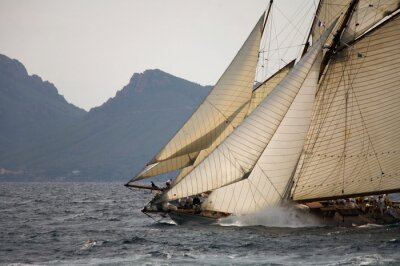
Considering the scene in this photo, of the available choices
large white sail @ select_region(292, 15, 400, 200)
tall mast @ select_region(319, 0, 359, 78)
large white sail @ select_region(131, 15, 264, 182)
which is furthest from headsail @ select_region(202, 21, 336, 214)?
large white sail @ select_region(131, 15, 264, 182)

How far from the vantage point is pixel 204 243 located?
39438 millimetres

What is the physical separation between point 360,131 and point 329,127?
216cm

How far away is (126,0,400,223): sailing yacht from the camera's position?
4419 cm

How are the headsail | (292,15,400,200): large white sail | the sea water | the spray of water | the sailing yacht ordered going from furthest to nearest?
(292,15,400,200): large white sail
the spray of water
the sailing yacht
the headsail
the sea water

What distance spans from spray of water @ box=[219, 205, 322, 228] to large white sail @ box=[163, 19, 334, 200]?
6694mm

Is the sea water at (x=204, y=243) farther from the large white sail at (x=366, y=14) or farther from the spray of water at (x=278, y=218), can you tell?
the large white sail at (x=366, y=14)

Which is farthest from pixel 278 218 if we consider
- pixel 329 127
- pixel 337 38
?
pixel 337 38

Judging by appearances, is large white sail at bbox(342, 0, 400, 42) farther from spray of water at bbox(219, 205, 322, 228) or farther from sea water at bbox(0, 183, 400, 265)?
sea water at bbox(0, 183, 400, 265)

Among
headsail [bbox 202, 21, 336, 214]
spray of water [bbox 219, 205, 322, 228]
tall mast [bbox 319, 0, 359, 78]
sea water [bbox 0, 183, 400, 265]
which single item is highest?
tall mast [bbox 319, 0, 359, 78]

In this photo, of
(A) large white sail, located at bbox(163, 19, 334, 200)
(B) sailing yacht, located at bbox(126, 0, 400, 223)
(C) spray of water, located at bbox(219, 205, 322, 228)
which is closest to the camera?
(A) large white sail, located at bbox(163, 19, 334, 200)

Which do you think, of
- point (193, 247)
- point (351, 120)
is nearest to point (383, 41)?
point (351, 120)

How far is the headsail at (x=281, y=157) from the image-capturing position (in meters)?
42.3

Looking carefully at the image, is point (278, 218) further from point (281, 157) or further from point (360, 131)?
point (360, 131)

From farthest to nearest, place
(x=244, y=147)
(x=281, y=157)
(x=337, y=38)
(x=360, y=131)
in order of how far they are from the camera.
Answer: (x=337, y=38) < (x=360, y=131) < (x=281, y=157) < (x=244, y=147)
